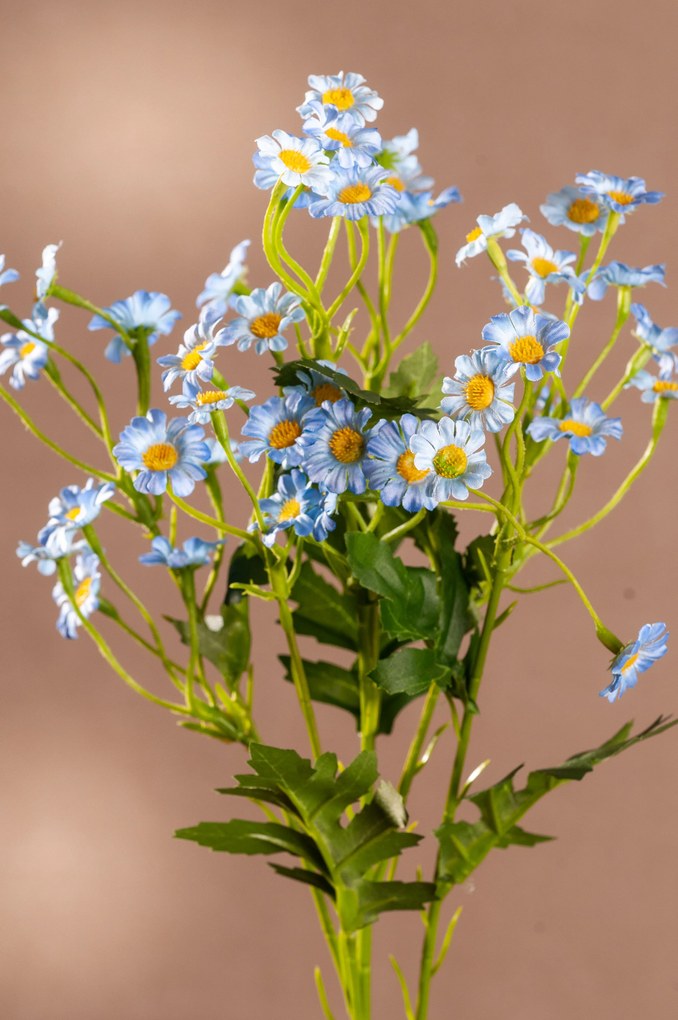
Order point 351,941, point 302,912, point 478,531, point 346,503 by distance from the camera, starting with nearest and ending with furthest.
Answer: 1. point 346,503
2. point 351,941
3. point 478,531
4. point 302,912

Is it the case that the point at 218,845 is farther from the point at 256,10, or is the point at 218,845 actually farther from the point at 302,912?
the point at 256,10

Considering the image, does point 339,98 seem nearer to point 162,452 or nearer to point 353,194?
point 353,194

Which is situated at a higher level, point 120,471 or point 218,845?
point 120,471

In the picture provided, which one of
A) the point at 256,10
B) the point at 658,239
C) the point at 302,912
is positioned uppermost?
the point at 256,10

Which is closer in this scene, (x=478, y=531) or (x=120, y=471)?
(x=120, y=471)

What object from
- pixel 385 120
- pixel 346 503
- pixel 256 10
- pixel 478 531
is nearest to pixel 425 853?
pixel 478 531

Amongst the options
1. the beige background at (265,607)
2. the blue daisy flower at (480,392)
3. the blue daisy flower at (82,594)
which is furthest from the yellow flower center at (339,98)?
the beige background at (265,607)
